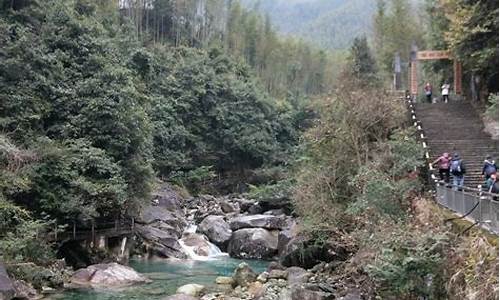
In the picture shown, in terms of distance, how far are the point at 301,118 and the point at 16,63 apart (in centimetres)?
3909

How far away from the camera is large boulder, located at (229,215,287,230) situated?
2880 centimetres

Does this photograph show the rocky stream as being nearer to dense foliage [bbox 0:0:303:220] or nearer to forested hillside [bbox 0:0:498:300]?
forested hillside [bbox 0:0:498:300]

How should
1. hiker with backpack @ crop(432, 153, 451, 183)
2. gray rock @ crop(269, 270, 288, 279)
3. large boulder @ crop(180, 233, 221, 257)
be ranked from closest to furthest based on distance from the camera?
1. hiker with backpack @ crop(432, 153, 451, 183)
2. gray rock @ crop(269, 270, 288, 279)
3. large boulder @ crop(180, 233, 221, 257)

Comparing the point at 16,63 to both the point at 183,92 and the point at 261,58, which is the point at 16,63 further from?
the point at 261,58

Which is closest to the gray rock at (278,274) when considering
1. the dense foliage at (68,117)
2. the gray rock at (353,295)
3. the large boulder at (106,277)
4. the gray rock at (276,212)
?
the gray rock at (353,295)

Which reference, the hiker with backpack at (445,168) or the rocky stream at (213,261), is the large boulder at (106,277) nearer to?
the rocky stream at (213,261)

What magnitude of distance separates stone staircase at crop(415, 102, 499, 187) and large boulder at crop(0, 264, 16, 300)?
547 inches

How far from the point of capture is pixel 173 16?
2290 inches

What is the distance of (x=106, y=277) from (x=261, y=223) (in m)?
11.4

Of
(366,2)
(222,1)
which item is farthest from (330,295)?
(366,2)

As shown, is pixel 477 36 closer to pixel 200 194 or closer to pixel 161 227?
pixel 161 227

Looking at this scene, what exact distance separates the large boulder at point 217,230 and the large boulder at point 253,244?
29.1 inches

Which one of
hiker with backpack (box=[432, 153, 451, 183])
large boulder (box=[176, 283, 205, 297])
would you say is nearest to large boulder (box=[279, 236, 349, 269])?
large boulder (box=[176, 283, 205, 297])

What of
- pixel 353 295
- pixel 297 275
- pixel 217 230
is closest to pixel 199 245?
pixel 217 230
